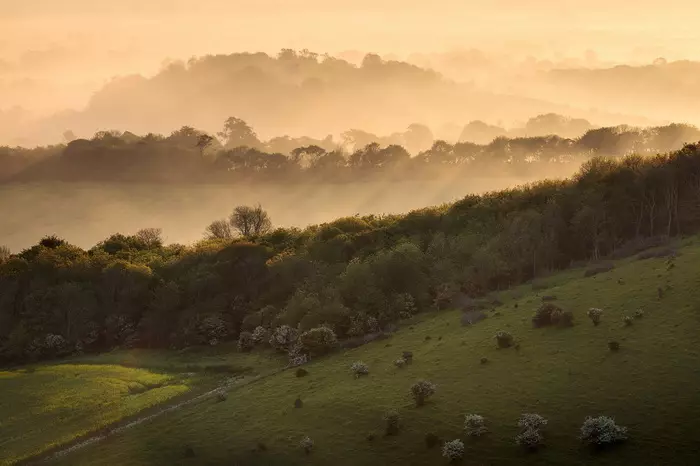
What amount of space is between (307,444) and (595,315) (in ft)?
98.3

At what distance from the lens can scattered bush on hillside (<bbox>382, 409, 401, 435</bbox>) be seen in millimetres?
56656

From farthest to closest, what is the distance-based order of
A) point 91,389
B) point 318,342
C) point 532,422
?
point 318,342
point 91,389
point 532,422

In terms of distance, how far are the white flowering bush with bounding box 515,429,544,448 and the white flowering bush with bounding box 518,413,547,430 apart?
2.44 feet

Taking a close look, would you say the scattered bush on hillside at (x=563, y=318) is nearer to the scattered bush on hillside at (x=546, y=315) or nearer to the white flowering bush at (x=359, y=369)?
the scattered bush on hillside at (x=546, y=315)

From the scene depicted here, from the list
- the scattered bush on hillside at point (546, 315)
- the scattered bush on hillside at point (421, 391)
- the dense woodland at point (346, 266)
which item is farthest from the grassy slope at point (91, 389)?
the scattered bush on hillside at point (546, 315)

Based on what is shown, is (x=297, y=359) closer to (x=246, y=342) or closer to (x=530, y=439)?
(x=246, y=342)

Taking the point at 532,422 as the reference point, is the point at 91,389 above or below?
above

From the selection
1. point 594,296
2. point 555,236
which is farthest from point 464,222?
point 594,296

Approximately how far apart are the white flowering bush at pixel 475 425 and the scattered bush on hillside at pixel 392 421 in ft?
18.6

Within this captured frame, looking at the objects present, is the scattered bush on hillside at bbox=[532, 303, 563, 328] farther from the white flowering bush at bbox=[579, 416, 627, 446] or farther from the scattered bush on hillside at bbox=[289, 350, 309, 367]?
the scattered bush on hillside at bbox=[289, 350, 309, 367]

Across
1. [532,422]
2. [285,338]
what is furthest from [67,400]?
[532,422]

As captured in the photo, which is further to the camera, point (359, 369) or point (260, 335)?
point (260, 335)

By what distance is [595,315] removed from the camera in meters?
68.2

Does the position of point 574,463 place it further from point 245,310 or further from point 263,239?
point 263,239
